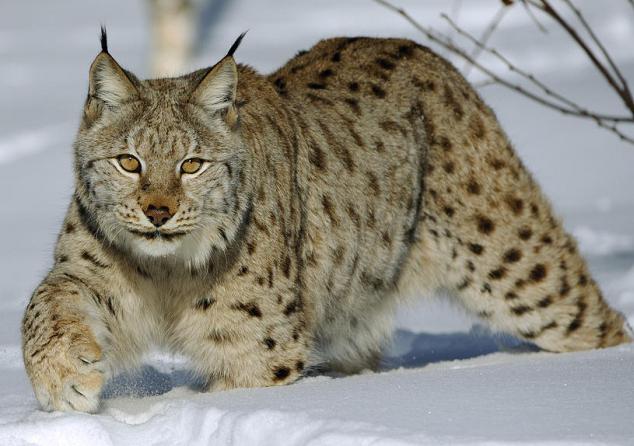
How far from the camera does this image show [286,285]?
15.1 ft

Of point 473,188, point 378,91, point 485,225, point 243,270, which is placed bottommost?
point 243,270

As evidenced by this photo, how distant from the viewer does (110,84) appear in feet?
14.0

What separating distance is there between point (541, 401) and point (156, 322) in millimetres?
1462

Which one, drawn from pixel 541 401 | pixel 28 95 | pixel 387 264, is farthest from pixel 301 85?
pixel 28 95

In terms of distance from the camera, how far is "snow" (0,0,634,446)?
3.55 m

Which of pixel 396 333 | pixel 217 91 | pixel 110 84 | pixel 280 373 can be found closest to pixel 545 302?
pixel 396 333

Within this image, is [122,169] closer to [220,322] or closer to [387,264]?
[220,322]

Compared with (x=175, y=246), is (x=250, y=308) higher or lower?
lower

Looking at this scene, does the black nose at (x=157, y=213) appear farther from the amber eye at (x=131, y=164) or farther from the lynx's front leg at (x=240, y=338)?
the lynx's front leg at (x=240, y=338)

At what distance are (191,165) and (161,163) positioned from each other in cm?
11

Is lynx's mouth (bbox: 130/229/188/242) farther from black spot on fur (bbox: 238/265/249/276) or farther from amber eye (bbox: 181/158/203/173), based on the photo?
black spot on fur (bbox: 238/265/249/276)

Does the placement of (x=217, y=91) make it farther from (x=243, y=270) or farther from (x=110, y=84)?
(x=243, y=270)

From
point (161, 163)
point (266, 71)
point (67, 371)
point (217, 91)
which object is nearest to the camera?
point (67, 371)

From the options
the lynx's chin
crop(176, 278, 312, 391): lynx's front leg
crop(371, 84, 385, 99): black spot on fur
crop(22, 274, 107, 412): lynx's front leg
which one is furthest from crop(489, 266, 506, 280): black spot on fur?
crop(22, 274, 107, 412): lynx's front leg
